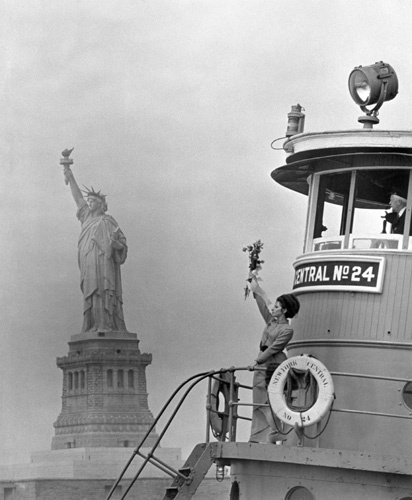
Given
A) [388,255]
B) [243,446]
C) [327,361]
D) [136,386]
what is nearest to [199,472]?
[243,446]

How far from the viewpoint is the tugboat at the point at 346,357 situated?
15602 millimetres

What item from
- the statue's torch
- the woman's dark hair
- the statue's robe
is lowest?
the statue's robe

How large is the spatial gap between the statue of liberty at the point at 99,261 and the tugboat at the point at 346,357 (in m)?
89.3

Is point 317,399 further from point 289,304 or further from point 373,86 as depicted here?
point 373,86

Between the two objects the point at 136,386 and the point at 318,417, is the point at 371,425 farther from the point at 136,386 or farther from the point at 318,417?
the point at 136,386

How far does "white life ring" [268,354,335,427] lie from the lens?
15.5 metres

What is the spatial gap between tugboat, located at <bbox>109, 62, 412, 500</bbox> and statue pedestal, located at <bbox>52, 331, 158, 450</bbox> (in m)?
83.6

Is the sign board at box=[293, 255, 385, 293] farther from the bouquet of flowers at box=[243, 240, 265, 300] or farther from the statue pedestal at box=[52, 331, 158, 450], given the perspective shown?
the statue pedestal at box=[52, 331, 158, 450]

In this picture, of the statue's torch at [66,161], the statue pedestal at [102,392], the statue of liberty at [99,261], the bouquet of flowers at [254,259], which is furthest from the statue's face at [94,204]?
the bouquet of flowers at [254,259]

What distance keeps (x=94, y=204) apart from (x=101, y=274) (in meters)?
5.09

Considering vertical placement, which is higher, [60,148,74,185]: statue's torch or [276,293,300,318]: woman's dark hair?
[276,293,300,318]: woman's dark hair

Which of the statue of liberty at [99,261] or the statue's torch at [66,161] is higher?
the statue's torch at [66,161]

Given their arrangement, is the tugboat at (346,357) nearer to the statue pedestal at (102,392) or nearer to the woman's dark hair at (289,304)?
the woman's dark hair at (289,304)

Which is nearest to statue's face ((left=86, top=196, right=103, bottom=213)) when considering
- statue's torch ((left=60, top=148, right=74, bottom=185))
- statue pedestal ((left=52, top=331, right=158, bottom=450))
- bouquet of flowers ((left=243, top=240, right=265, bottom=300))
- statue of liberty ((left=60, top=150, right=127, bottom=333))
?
statue of liberty ((left=60, top=150, right=127, bottom=333))
